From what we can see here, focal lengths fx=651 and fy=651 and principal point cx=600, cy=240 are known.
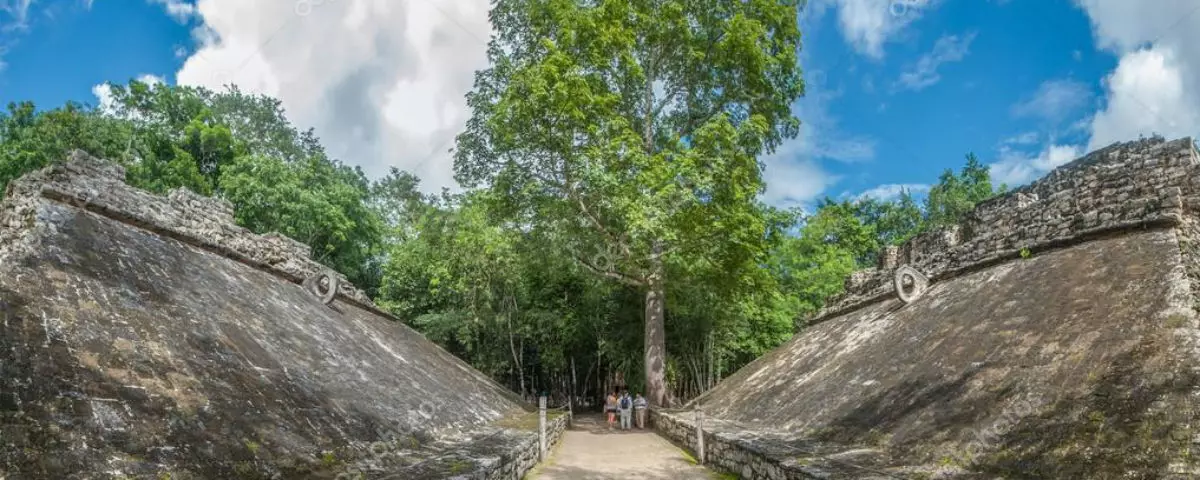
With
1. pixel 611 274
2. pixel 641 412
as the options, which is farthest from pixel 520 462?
pixel 641 412

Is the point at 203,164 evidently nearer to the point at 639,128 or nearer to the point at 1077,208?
the point at 639,128

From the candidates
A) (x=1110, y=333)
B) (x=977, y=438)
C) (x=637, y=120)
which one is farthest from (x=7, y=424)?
(x=637, y=120)

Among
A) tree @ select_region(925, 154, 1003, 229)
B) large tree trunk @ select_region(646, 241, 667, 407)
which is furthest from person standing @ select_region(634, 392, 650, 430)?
tree @ select_region(925, 154, 1003, 229)

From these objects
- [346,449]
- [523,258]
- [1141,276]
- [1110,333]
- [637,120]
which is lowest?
[346,449]

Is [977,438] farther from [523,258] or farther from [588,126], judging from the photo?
[523,258]

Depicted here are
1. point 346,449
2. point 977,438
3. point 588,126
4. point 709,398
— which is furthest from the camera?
point 588,126

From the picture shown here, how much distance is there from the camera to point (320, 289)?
456 inches

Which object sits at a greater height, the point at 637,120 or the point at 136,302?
the point at 637,120

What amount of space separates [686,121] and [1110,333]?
16.3m

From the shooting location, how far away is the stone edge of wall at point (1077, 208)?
22.2ft

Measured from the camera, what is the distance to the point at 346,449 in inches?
224

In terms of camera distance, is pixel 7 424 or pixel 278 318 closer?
pixel 7 424

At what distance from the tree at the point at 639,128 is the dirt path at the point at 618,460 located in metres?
3.67

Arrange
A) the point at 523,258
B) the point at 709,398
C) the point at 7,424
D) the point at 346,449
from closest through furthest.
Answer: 1. the point at 7,424
2. the point at 346,449
3. the point at 709,398
4. the point at 523,258
